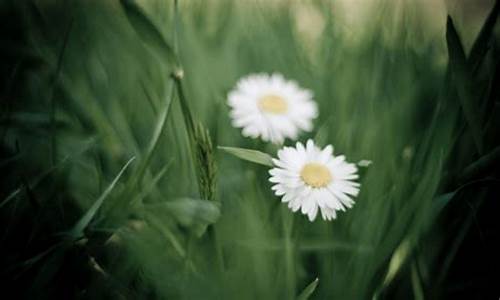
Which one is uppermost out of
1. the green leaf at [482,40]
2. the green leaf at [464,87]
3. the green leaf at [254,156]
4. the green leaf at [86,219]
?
the green leaf at [482,40]

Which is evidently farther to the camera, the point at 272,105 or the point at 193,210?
the point at 272,105

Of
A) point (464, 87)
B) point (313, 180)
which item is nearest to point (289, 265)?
point (313, 180)

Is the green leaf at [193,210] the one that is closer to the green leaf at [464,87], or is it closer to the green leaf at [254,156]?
the green leaf at [254,156]

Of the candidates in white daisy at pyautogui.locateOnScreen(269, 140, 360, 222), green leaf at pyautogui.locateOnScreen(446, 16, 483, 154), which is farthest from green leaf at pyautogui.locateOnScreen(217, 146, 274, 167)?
green leaf at pyautogui.locateOnScreen(446, 16, 483, 154)

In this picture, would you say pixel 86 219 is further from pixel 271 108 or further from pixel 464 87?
pixel 464 87

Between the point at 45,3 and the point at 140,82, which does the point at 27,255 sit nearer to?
the point at 140,82

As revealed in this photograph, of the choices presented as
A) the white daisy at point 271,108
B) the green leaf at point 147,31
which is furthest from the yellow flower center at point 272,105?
the green leaf at point 147,31
